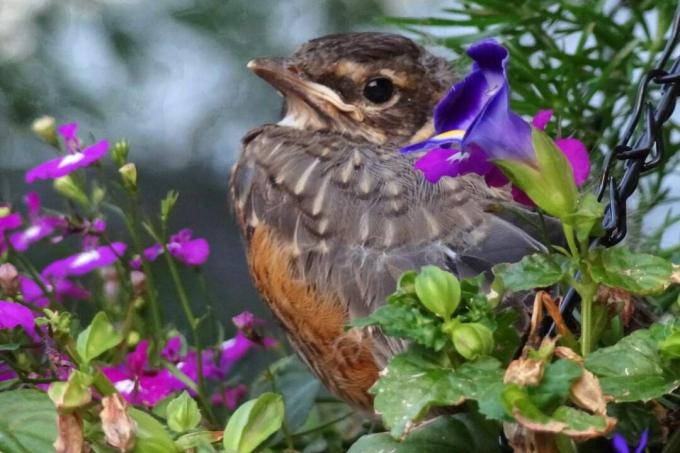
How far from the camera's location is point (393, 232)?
2.32ft

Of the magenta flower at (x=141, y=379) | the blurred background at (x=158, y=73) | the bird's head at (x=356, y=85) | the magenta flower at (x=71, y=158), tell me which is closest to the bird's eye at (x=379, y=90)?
the bird's head at (x=356, y=85)

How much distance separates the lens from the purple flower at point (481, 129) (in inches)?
16.8

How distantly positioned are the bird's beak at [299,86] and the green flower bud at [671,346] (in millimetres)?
551

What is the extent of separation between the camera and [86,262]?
0.84 meters

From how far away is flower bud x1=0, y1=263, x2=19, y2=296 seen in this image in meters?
0.65

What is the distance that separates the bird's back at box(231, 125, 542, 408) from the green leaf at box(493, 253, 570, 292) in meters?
0.24

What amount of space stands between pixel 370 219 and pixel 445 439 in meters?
0.30

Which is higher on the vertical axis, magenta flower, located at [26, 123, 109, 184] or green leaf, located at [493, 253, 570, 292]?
green leaf, located at [493, 253, 570, 292]

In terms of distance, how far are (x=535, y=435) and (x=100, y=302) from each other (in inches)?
24.2

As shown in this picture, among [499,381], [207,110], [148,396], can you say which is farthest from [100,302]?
[207,110]

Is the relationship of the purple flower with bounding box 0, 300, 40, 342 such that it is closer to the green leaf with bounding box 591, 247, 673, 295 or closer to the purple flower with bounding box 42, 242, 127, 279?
the purple flower with bounding box 42, 242, 127, 279

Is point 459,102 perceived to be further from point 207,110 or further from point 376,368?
point 207,110

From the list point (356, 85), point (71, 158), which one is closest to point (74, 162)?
point (71, 158)

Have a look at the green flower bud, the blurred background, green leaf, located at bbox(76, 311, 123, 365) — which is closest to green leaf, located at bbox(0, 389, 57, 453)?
green leaf, located at bbox(76, 311, 123, 365)
